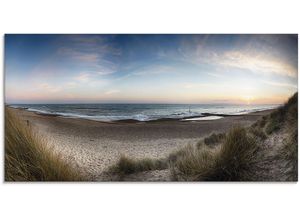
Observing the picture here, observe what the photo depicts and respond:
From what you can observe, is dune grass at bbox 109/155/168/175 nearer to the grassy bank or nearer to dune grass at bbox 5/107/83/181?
the grassy bank

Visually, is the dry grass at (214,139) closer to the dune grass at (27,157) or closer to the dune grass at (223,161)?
the dune grass at (223,161)

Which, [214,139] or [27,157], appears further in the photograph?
[214,139]

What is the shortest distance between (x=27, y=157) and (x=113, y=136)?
74 cm

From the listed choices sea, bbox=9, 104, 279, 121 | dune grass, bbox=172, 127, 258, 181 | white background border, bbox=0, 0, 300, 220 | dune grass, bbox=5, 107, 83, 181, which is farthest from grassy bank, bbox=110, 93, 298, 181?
dune grass, bbox=5, 107, 83, 181

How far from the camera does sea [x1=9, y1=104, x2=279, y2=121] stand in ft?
9.14
